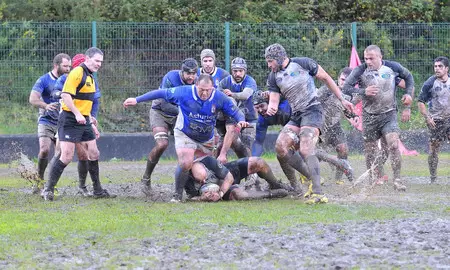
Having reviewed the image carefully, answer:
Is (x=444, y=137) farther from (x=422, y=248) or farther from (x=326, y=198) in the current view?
(x=422, y=248)

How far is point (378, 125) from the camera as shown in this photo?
13.9m

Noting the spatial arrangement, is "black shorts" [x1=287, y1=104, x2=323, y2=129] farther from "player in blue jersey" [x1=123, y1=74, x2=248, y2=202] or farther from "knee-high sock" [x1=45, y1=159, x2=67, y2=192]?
"knee-high sock" [x1=45, y1=159, x2=67, y2=192]

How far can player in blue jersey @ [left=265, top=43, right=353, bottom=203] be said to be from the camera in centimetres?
1180

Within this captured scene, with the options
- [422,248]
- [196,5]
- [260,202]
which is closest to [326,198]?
[260,202]

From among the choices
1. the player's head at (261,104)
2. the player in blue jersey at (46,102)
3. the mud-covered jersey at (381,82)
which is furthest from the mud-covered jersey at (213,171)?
the player in blue jersey at (46,102)

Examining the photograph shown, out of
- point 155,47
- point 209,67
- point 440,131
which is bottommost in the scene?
point 440,131

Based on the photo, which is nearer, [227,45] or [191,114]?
[191,114]

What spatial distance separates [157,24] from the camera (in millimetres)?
20625

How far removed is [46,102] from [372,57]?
4.84m

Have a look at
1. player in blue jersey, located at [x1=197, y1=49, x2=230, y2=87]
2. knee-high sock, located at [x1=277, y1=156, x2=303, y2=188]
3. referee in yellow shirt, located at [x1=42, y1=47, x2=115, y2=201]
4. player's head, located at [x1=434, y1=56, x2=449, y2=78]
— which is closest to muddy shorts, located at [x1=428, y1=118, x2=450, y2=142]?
player's head, located at [x1=434, y1=56, x2=449, y2=78]

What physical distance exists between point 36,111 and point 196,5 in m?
6.19

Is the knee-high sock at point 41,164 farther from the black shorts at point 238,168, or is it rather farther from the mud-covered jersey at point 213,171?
the black shorts at point 238,168

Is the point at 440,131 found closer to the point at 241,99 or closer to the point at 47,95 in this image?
the point at 241,99

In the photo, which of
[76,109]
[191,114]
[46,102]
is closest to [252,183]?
[191,114]
